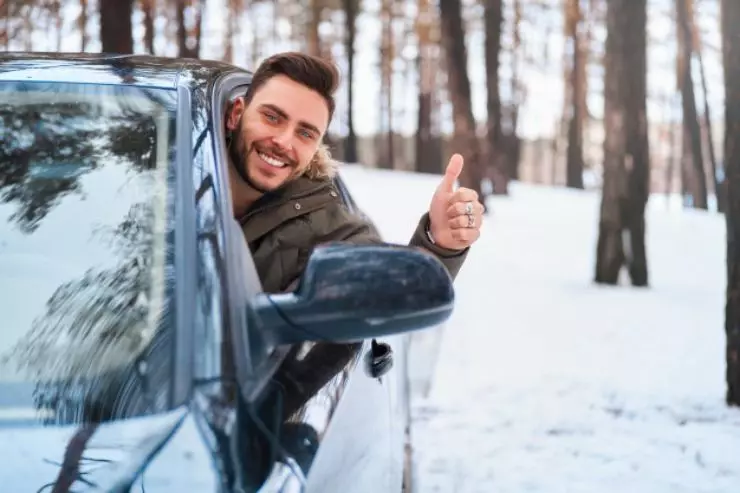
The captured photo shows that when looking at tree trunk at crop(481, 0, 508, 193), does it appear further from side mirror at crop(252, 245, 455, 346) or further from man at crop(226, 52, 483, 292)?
side mirror at crop(252, 245, 455, 346)

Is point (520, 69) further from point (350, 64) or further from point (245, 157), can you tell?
point (245, 157)

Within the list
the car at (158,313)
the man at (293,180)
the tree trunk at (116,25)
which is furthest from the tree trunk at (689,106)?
the car at (158,313)

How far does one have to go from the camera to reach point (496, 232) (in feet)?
57.1

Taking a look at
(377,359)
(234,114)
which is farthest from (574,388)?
(234,114)

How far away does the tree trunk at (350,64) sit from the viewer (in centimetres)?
2970

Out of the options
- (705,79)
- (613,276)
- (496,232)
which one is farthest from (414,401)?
(705,79)

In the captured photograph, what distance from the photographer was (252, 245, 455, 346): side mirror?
155 centimetres

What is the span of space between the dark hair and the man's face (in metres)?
0.02

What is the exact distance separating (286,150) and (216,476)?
115cm

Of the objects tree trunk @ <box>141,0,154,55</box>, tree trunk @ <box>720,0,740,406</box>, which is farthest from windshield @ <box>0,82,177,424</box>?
tree trunk @ <box>141,0,154,55</box>

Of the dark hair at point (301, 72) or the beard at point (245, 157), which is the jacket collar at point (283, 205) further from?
the dark hair at point (301, 72)

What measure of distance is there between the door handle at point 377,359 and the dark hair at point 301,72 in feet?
2.16

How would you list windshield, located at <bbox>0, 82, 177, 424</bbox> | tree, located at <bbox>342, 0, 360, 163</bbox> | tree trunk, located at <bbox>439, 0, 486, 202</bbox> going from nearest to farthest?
1. windshield, located at <bbox>0, 82, 177, 424</bbox>
2. tree trunk, located at <bbox>439, 0, 486, 202</bbox>
3. tree, located at <bbox>342, 0, 360, 163</bbox>

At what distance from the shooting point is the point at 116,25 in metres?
10.5
